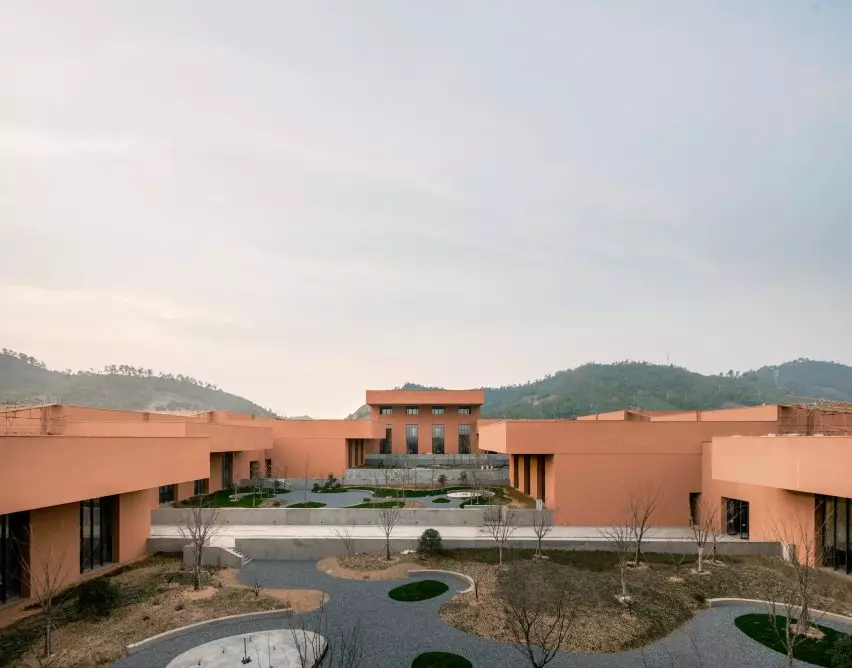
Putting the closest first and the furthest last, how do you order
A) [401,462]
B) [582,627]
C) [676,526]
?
1. [582,627]
2. [676,526]
3. [401,462]

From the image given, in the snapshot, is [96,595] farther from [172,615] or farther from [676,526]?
[676,526]

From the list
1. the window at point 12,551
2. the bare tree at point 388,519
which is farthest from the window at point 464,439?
the window at point 12,551

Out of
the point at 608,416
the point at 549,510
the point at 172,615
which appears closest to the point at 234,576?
the point at 172,615

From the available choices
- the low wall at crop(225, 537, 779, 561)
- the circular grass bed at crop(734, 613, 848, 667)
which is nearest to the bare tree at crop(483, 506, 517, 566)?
the low wall at crop(225, 537, 779, 561)

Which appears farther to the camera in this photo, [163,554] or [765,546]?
[163,554]

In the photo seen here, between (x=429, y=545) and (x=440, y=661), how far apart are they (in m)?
9.50

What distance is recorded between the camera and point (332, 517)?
95.5 feet

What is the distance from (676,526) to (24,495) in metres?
25.1

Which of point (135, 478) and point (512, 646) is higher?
point (135, 478)

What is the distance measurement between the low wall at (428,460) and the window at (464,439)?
329 cm

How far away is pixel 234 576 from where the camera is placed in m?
21.5

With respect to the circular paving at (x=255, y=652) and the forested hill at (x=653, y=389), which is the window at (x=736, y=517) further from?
the forested hill at (x=653, y=389)

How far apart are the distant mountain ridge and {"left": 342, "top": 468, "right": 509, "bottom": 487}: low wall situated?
246ft

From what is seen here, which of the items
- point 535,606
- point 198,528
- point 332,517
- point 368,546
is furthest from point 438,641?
point 332,517
